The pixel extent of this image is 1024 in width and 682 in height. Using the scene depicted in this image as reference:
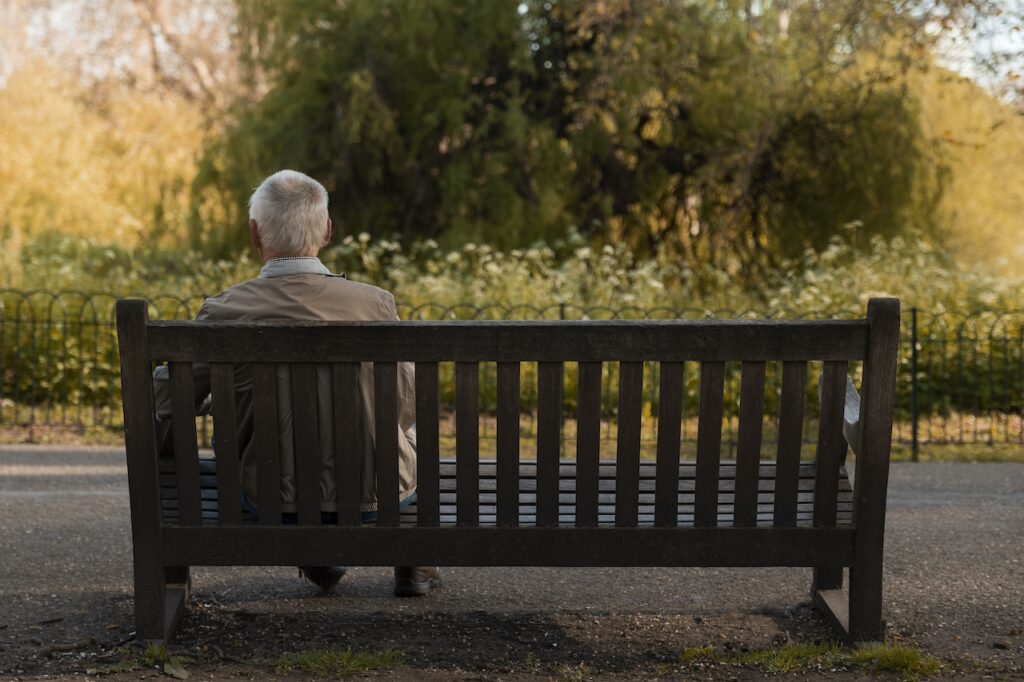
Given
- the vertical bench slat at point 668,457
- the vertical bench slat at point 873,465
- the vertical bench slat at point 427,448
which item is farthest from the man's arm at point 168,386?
the vertical bench slat at point 873,465

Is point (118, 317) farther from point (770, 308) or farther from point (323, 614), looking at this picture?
point (770, 308)

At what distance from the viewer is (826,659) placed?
3.91 m

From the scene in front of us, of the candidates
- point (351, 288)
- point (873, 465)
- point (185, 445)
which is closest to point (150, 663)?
point (185, 445)

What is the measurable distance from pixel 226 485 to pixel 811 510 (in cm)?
187

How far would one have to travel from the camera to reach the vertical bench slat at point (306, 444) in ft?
12.4

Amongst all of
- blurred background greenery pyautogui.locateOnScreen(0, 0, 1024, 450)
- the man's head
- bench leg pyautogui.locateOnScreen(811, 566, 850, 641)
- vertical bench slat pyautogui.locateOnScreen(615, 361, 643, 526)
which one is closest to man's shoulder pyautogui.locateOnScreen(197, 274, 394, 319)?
the man's head

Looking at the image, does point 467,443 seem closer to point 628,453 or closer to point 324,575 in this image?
point 628,453

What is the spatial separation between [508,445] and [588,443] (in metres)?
0.25

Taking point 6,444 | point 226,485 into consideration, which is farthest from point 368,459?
point 6,444

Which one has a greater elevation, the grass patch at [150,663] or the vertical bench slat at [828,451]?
the vertical bench slat at [828,451]

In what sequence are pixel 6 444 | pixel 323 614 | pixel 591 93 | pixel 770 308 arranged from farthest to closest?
1. pixel 591 93
2. pixel 770 308
3. pixel 6 444
4. pixel 323 614

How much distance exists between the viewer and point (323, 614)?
4.43 meters

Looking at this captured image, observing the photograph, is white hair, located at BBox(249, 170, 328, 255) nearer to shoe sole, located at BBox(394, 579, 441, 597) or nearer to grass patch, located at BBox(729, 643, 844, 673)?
shoe sole, located at BBox(394, 579, 441, 597)

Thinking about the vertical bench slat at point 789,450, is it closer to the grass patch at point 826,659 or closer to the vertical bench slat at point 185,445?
the grass patch at point 826,659
